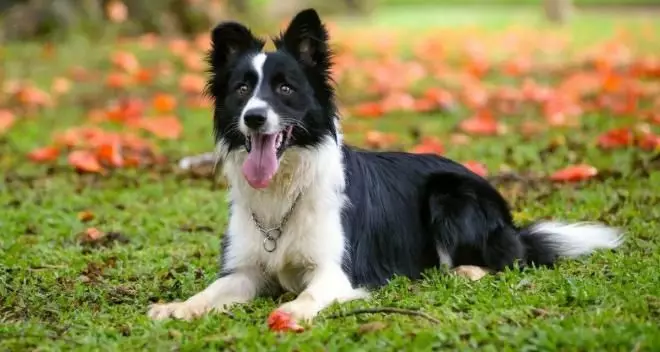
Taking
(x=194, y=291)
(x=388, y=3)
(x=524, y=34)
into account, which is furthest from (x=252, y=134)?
(x=388, y=3)

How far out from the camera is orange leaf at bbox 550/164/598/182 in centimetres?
832

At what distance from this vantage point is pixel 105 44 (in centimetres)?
1653

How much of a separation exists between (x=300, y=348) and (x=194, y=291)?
5.00 ft

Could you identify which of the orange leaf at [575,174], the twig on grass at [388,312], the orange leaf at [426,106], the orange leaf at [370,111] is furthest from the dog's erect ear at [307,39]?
→ the orange leaf at [426,106]

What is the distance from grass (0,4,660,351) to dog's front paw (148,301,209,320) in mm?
93

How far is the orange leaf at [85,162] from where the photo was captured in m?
9.40

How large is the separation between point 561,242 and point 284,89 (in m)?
1.96

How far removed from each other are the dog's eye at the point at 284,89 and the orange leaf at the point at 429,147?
14.1 ft

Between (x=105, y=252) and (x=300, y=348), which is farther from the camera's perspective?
(x=105, y=252)

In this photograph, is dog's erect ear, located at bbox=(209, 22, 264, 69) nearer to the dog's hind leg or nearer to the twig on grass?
the dog's hind leg

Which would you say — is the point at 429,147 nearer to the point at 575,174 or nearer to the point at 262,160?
the point at 575,174

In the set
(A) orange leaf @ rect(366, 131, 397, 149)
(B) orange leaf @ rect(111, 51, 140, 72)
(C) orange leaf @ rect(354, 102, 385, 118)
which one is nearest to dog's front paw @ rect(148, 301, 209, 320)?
(A) orange leaf @ rect(366, 131, 397, 149)

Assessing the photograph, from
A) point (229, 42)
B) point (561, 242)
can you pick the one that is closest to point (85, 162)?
point (229, 42)

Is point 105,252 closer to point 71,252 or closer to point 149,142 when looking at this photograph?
point 71,252
